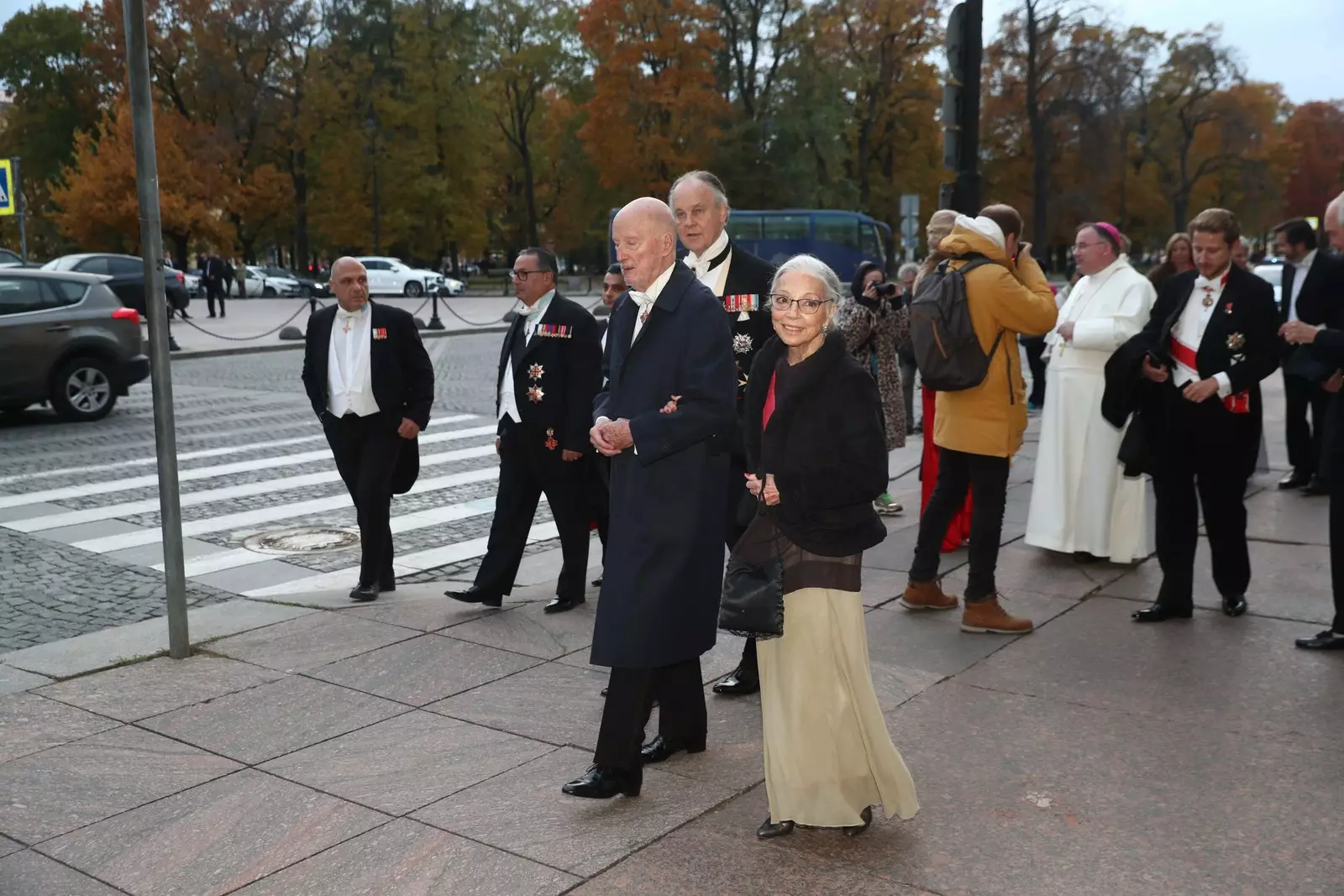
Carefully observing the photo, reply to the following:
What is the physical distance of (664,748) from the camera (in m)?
4.51

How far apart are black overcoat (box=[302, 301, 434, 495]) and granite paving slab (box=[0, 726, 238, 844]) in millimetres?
2362

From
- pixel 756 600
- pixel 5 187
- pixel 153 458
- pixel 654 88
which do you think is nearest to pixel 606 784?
pixel 756 600

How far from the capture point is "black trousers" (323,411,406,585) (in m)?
6.82

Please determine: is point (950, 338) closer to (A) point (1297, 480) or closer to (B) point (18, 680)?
(B) point (18, 680)

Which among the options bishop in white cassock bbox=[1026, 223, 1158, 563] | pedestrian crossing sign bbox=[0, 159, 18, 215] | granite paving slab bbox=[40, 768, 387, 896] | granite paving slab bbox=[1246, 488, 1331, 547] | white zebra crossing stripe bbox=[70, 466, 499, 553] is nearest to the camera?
granite paving slab bbox=[40, 768, 387, 896]

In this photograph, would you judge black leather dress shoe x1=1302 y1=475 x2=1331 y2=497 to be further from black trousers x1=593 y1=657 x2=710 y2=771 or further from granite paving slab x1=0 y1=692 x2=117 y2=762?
granite paving slab x1=0 y1=692 x2=117 y2=762

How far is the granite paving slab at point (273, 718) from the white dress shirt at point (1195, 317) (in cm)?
369

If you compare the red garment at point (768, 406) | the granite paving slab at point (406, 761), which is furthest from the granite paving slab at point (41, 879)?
the red garment at point (768, 406)

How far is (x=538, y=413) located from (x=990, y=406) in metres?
2.10

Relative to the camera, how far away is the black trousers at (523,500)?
6.43 metres

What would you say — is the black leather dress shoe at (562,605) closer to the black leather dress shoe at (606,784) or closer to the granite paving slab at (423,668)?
the granite paving slab at (423,668)

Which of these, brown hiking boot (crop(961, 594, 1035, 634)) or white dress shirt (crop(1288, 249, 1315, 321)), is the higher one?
white dress shirt (crop(1288, 249, 1315, 321))

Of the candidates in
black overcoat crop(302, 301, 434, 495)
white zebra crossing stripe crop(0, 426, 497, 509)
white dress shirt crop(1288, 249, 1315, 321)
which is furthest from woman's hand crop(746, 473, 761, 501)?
white dress shirt crop(1288, 249, 1315, 321)

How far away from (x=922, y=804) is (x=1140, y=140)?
60822 mm
